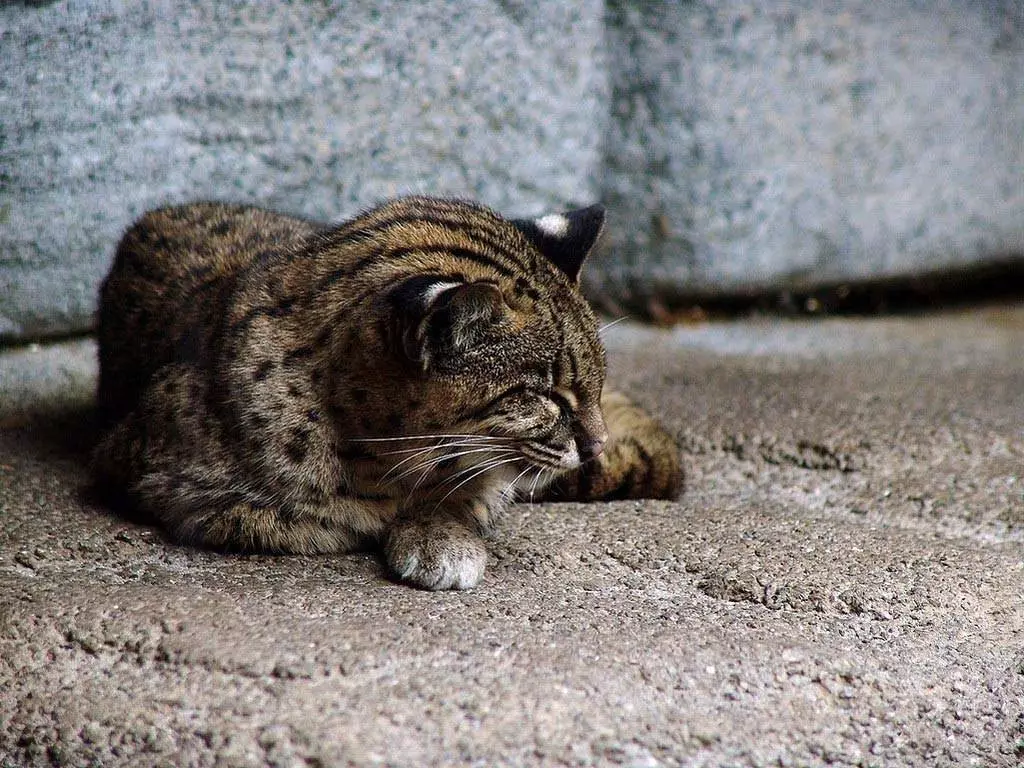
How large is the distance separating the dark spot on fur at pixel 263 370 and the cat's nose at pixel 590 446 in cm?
91

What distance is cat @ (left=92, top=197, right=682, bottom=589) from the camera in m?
3.27

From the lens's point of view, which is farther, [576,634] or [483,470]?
[483,470]

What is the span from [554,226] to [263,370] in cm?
100

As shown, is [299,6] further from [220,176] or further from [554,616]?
[554,616]

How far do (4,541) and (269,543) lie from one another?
0.78m

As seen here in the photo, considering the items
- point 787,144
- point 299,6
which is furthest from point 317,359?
point 787,144

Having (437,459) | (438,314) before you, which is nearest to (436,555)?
(437,459)

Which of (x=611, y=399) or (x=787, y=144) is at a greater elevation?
(x=787, y=144)

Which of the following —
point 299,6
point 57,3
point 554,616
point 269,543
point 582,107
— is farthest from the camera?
point 582,107

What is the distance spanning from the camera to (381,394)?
3.30 m

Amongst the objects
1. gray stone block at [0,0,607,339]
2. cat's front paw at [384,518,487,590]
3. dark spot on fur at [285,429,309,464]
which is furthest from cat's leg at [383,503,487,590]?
gray stone block at [0,0,607,339]

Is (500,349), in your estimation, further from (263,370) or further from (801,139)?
(801,139)

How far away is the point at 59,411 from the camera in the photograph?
4.80 m

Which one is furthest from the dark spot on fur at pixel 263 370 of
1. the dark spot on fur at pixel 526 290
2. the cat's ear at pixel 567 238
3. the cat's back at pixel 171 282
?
the cat's ear at pixel 567 238
